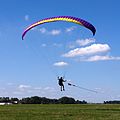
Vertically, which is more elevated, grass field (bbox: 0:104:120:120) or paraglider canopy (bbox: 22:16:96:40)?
paraglider canopy (bbox: 22:16:96:40)

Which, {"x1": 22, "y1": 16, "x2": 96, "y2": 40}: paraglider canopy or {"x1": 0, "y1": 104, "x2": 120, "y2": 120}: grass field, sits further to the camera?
{"x1": 0, "y1": 104, "x2": 120, "y2": 120}: grass field

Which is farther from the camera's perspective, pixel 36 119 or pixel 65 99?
pixel 65 99

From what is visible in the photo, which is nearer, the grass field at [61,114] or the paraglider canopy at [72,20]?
the paraglider canopy at [72,20]

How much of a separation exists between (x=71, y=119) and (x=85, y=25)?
27.6 ft

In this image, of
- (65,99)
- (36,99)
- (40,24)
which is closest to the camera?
(40,24)

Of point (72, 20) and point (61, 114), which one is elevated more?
point (72, 20)

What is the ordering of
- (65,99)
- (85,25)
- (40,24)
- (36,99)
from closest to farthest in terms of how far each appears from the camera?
(85,25) → (40,24) → (65,99) → (36,99)

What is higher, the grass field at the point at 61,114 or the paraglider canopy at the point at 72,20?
the paraglider canopy at the point at 72,20

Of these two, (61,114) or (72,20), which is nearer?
(72,20)

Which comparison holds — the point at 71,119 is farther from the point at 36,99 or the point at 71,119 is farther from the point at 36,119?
the point at 36,99

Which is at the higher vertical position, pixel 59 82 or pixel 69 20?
pixel 69 20

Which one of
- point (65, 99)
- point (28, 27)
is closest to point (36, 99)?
point (65, 99)

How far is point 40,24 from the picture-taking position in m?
39.0

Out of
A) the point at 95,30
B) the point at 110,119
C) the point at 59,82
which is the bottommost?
the point at 110,119
